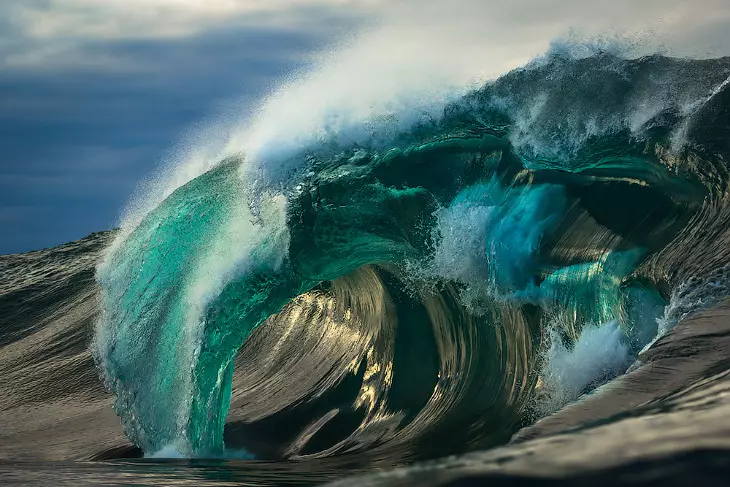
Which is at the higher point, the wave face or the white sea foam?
the wave face

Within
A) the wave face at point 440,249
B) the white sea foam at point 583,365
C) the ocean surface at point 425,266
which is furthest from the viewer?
the wave face at point 440,249

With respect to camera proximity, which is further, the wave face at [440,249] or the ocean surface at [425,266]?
the wave face at [440,249]

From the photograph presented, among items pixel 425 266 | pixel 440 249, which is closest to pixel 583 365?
pixel 440 249

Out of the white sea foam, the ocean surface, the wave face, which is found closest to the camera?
the white sea foam

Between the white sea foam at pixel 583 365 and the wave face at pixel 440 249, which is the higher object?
the wave face at pixel 440 249

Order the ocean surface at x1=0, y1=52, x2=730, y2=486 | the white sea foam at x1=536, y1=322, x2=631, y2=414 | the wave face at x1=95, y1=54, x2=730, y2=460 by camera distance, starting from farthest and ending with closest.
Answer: the wave face at x1=95, y1=54, x2=730, y2=460 → the ocean surface at x1=0, y1=52, x2=730, y2=486 → the white sea foam at x1=536, y1=322, x2=631, y2=414
